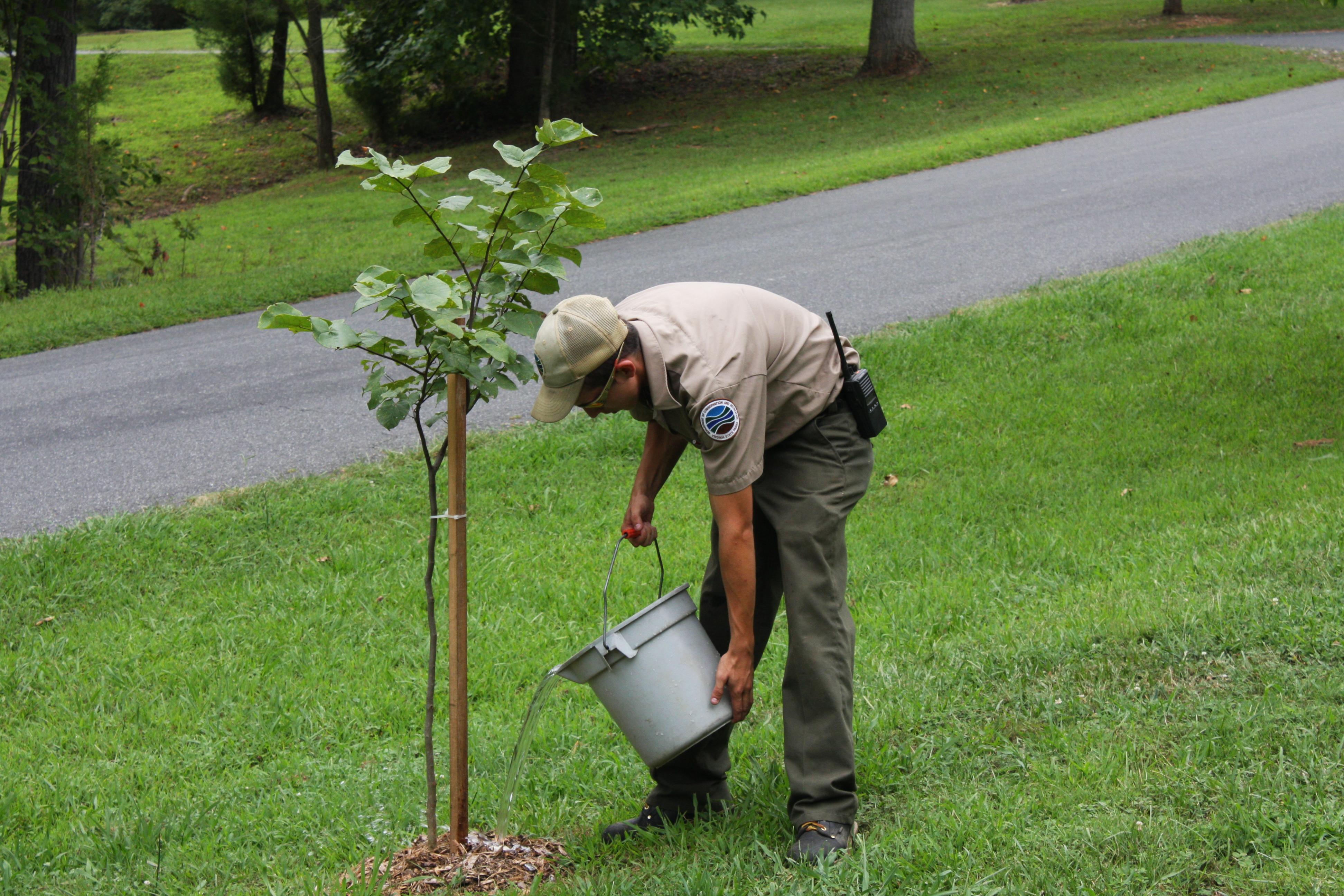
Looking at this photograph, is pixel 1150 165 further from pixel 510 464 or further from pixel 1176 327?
pixel 510 464

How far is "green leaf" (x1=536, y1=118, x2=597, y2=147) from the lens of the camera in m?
2.55

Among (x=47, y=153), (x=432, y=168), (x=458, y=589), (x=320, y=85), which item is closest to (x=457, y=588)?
(x=458, y=589)

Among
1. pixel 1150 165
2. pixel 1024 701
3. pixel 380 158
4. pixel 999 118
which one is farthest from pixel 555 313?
pixel 999 118

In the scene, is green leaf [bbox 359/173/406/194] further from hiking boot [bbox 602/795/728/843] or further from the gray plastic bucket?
hiking boot [bbox 602/795/728/843]

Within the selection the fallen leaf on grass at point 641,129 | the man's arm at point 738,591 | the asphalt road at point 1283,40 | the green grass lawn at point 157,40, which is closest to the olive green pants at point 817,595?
the man's arm at point 738,591

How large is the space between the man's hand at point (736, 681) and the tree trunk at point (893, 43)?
64.5 feet

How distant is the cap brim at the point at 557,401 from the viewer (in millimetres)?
2594

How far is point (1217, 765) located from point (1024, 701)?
62 cm

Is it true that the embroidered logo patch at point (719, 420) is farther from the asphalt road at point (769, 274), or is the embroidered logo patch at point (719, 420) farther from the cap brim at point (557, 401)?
the asphalt road at point (769, 274)

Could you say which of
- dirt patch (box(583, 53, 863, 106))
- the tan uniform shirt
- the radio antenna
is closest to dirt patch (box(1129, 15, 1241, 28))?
dirt patch (box(583, 53, 863, 106))

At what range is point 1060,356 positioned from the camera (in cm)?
681

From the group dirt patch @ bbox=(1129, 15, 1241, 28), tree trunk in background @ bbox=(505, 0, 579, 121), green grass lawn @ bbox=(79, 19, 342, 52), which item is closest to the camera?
tree trunk in background @ bbox=(505, 0, 579, 121)

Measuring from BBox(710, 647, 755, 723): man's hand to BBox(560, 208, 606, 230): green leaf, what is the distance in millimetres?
1038

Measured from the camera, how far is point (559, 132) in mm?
2633
